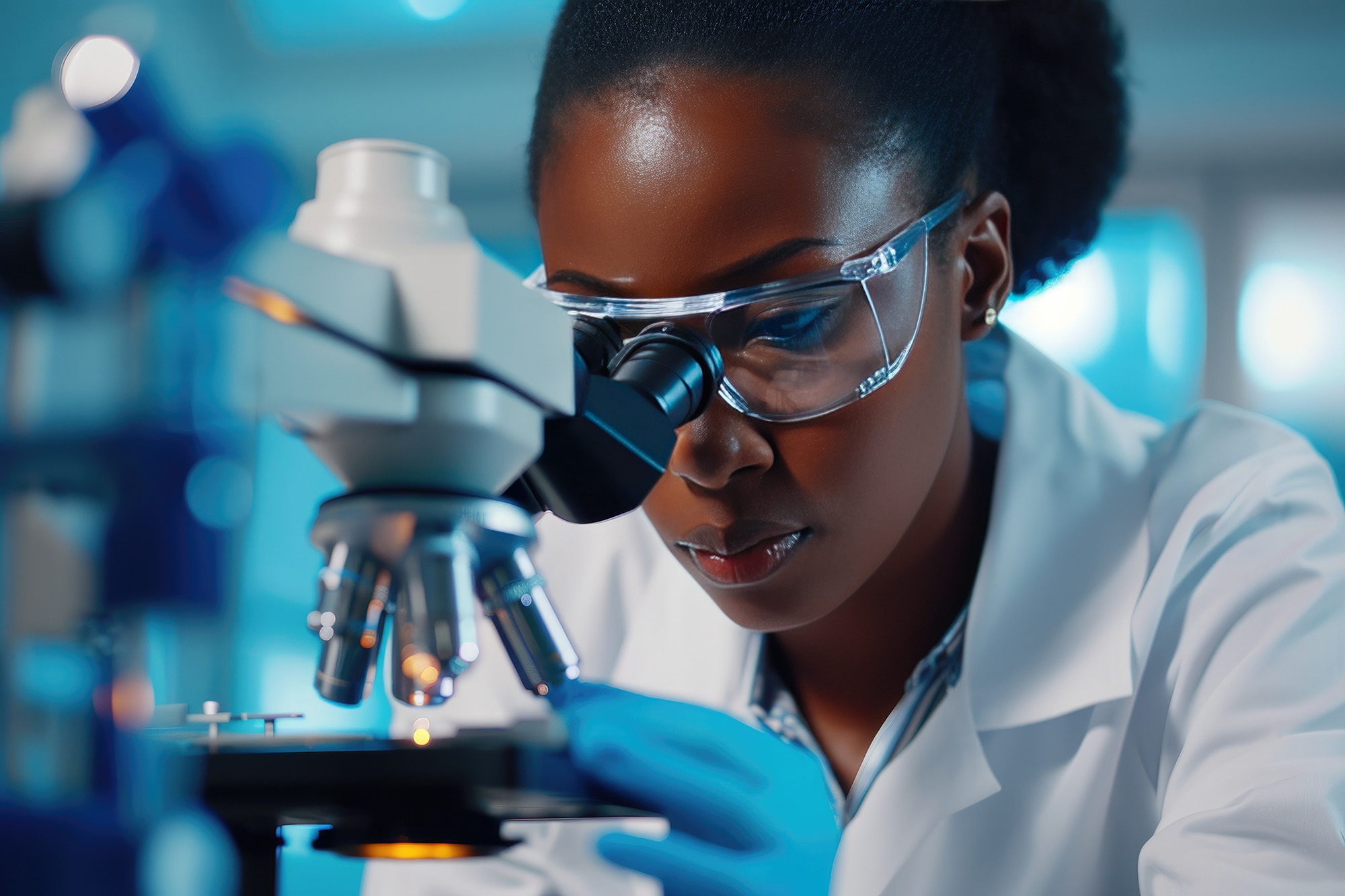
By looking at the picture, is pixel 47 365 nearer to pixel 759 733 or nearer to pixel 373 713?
pixel 759 733

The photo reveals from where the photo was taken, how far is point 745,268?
2.94 ft

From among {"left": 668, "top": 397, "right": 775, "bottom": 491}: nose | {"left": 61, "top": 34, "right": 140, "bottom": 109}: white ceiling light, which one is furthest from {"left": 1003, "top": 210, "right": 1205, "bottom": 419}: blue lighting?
{"left": 61, "top": 34, "right": 140, "bottom": 109}: white ceiling light

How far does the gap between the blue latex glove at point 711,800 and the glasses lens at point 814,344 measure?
0.27 metres

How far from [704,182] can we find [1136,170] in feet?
8.67

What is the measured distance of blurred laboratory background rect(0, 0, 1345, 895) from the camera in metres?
2.94

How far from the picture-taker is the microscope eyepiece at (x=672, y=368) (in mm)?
709

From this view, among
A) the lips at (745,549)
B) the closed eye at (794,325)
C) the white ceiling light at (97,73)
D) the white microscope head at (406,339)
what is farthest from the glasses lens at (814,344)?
the white ceiling light at (97,73)

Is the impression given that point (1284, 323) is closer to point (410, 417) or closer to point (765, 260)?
point (765, 260)

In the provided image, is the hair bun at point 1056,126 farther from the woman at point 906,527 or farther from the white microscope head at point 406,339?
the white microscope head at point 406,339

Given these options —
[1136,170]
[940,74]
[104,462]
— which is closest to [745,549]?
[940,74]

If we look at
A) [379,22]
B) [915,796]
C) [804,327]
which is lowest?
[915,796]

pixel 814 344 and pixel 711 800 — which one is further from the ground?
pixel 814 344

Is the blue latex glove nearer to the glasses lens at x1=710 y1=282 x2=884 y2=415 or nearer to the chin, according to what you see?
the chin

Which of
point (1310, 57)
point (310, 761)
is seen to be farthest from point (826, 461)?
point (1310, 57)
